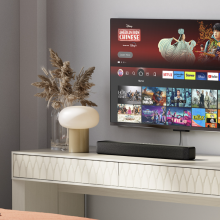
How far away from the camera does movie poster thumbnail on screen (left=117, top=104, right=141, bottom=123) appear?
2465 millimetres

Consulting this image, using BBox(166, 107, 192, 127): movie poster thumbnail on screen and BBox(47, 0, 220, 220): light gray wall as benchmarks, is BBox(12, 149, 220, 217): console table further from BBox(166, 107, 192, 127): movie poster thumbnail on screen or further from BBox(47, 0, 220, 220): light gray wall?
BBox(166, 107, 192, 127): movie poster thumbnail on screen

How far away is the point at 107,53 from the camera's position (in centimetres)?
261

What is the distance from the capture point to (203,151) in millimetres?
2385

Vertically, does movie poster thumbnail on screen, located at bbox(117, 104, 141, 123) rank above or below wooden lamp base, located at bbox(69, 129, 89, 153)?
above

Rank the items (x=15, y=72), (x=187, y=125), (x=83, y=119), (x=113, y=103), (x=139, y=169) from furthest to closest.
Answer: (x=15, y=72), (x=113, y=103), (x=187, y=125), (x=83, y=119), (x=139, y=169)

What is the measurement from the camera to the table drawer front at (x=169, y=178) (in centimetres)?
186

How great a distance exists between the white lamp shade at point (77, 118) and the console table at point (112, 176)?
0.19m

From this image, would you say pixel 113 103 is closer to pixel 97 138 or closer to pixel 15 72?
pixel 97 138

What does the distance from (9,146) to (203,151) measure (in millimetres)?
1442

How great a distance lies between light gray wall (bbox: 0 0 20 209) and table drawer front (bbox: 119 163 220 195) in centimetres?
104

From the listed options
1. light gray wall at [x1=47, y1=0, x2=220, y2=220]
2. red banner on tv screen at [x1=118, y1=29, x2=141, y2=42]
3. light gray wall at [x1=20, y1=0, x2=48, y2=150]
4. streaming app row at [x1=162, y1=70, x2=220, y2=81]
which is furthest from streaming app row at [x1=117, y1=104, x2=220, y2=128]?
light gray wall at [x1=20, y1=0, x2=48, y2=150]

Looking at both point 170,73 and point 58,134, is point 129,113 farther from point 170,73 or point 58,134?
point 58,134

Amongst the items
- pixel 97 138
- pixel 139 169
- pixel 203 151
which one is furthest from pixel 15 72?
pixel 203 151

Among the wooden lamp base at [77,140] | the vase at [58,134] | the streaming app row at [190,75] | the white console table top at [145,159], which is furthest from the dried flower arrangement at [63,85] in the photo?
Result: the streaming app row at [190,75]
